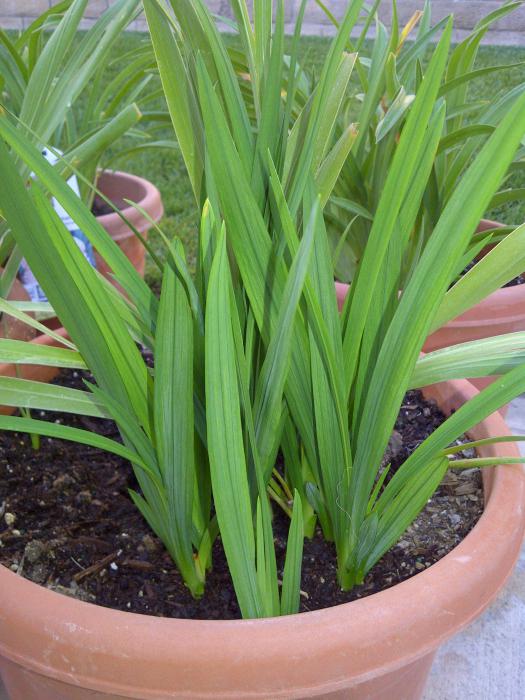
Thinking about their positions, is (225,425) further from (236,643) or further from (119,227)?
(119,227)

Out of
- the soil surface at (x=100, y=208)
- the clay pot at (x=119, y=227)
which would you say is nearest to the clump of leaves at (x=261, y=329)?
the clay pot at (x=119, y=227)

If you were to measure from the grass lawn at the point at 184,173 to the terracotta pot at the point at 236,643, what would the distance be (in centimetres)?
97

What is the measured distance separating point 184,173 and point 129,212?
2.66 ft

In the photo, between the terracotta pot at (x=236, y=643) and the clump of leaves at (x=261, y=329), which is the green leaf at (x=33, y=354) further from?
the terracotta pot at (x=236, y=643)

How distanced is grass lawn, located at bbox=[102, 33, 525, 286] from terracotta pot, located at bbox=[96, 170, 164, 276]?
0.07m

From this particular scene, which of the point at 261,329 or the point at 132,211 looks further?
the point at 132,211

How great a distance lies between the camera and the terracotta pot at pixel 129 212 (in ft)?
4.27

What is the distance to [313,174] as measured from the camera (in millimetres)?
577

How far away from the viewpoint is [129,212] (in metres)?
1.34

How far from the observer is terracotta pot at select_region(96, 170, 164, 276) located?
1302mm

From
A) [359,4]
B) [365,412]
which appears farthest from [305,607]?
[359,4]

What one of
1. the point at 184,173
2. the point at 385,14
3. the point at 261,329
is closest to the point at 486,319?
the point at 261,329

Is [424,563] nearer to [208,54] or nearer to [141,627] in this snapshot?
[141,627]

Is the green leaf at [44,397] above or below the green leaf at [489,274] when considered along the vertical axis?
below
